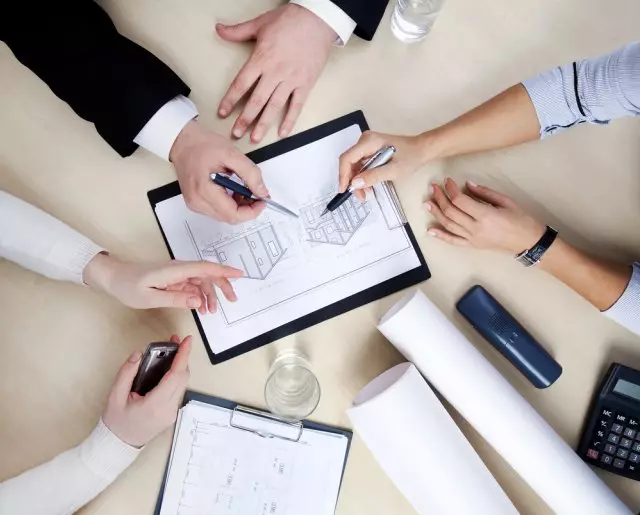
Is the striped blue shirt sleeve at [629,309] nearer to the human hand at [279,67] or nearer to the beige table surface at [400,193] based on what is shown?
the beige table surface at [400,193]

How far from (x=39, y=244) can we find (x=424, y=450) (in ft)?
1.75

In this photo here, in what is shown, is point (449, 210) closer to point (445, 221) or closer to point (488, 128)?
point (445, 221)

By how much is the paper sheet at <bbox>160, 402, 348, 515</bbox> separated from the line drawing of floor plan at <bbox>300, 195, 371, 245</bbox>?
0.25 m

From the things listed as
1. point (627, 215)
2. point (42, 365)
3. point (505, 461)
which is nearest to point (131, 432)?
point (42, 365)

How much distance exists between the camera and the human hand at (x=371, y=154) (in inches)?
27.9

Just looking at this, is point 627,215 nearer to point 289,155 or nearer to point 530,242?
point 530,242

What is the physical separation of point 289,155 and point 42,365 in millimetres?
418

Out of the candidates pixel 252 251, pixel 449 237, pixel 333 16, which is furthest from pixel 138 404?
pixel 333 16

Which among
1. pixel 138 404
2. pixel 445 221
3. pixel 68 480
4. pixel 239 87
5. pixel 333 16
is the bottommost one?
pixel 68 480

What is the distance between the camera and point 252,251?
2.44ft

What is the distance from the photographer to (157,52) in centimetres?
77

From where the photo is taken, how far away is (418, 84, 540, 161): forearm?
743mm

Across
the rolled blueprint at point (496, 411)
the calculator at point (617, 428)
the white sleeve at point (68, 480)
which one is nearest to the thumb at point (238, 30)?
the rolled blueprint at point (496, 411)

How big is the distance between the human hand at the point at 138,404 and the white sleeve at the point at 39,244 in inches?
5.4
